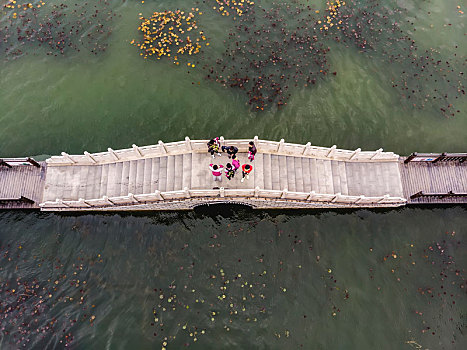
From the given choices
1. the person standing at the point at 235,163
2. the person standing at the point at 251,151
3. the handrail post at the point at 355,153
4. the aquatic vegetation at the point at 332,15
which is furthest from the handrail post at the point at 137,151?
the aquatic vegetation at the point at 332,15

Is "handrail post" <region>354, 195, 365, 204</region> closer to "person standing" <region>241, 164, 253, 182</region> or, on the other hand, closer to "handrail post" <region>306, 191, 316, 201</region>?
"handrail post" <region>306, 191, 316, 201</region>

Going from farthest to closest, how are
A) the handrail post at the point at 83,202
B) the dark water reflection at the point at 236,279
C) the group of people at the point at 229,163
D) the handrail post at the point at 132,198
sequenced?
the handrail post at the point at 83,202 → the handrail post at the point at 132,198 → the dark water reflection at the point at 236,279 → the group of people at the point at 229,163

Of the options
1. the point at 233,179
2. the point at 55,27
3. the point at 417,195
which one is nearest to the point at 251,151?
the point at 233,179

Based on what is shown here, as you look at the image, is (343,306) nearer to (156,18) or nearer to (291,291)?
(291,291)

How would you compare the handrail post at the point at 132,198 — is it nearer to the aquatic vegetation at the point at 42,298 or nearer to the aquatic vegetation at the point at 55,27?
the aquatic vegetation at the point at 42,298

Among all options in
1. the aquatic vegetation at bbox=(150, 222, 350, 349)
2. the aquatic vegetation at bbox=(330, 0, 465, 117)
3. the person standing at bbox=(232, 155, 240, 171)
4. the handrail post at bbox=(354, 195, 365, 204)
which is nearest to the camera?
the person standing at bbox=(232, 155, 240, 171)

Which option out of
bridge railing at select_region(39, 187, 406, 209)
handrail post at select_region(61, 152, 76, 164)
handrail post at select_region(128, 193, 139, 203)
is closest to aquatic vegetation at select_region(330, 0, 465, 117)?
bridge railing at select_region(39, 187, 406, 209)
